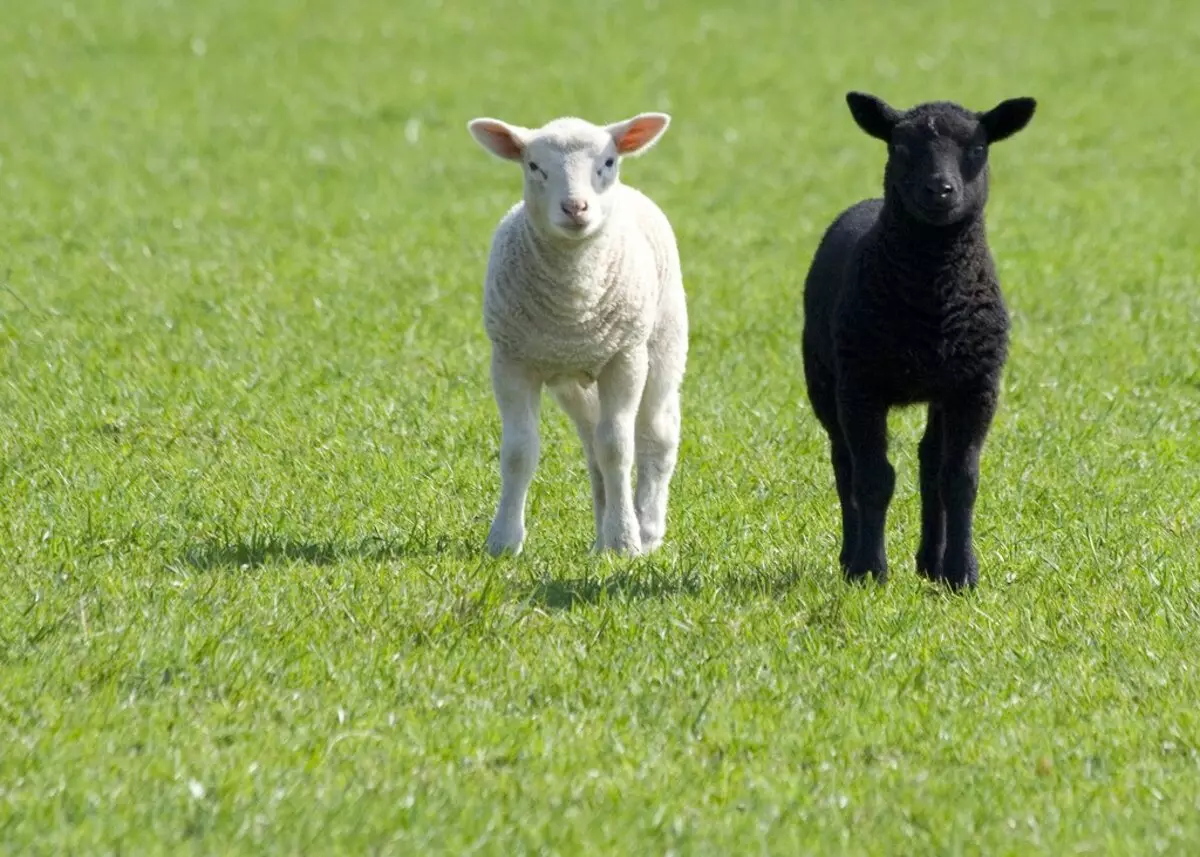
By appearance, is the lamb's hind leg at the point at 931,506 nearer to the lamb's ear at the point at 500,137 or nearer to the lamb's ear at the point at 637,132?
the lamb's ear at the point at 637,132

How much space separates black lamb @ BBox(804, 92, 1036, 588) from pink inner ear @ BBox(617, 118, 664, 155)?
0.99m

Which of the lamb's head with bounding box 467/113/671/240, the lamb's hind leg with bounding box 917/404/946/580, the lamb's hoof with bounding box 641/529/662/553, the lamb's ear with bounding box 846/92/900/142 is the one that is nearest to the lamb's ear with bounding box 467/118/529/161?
the lamb's head with bounding box 467/113/671/240

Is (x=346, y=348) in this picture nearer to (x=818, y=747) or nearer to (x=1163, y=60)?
(x=818, y=747)

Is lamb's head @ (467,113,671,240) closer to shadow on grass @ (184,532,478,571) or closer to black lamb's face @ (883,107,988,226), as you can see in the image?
black lamb's face @ (883,107,988,226)

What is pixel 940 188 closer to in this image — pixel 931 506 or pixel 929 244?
pixel 929 244

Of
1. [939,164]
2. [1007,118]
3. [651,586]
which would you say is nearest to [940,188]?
[939,164]

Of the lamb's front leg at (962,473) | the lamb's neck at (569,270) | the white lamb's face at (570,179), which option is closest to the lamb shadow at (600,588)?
the lamb's front leg at (962,473)

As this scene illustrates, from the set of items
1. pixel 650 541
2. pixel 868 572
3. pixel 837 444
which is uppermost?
pixel 837 444

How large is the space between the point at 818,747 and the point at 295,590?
2.00 m

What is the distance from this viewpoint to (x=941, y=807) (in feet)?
16.7

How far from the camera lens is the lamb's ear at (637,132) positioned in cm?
768

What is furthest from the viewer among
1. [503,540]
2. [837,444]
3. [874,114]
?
[503,540]

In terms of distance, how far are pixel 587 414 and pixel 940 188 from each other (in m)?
1.95

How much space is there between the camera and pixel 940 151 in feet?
21.9
